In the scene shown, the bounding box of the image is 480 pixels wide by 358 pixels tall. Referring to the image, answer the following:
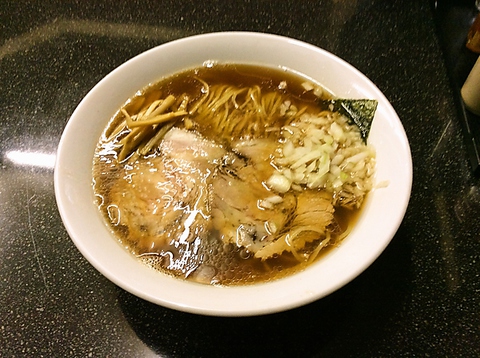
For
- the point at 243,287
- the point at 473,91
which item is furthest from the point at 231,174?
the point at 473,91

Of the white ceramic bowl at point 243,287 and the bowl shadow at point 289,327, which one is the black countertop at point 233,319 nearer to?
the bowl shadow at point 289,327

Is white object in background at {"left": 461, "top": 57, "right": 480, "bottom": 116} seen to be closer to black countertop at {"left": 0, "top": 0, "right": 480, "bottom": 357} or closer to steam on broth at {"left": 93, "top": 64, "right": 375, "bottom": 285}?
black countertop at {"left": 0, "top": 0, "right": 480, "bottom": 357}

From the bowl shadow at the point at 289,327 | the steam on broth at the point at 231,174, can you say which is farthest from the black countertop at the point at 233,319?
the steam on broth at the point at 231,174

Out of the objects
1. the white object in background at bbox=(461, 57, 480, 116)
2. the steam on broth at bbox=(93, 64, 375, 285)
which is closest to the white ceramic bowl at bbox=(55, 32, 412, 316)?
the steam on broth at bbox=(93, 64, 375, 285)

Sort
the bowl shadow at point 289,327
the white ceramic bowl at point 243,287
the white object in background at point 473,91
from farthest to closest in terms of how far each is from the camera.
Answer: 1. the white object in background at point 473,91
2. the bowl shadow at point 289,327
3. the white ceramic bowl at point 243,287

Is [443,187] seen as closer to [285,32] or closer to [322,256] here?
[322,256]

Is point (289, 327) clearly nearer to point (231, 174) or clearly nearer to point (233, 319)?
point (233, 319)
